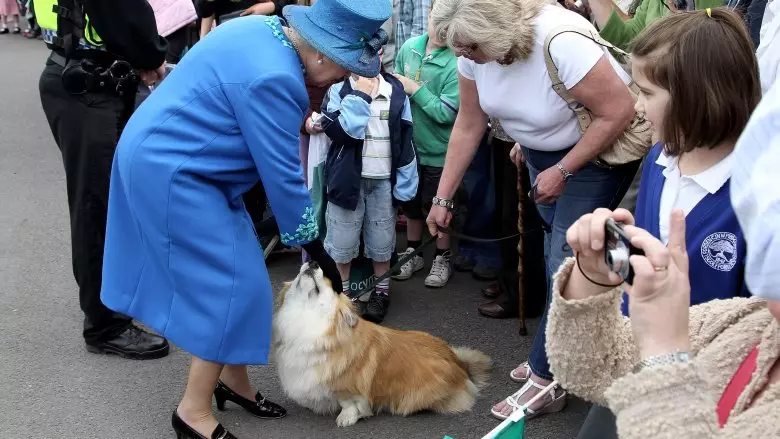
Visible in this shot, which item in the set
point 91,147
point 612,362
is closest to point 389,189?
point 91,147

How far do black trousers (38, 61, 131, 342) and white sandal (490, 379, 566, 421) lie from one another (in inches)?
75.5

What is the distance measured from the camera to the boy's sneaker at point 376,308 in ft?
13.5

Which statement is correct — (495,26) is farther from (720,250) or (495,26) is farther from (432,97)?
(432,97)

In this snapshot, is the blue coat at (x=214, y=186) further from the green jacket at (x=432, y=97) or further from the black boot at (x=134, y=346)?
the green jacket at (x=432, y=97)

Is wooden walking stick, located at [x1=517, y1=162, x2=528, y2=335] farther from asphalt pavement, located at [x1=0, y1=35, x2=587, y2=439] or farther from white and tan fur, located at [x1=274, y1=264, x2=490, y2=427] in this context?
white and tan fur, located at [x1=274, y1=264, x2=490, y2=427]

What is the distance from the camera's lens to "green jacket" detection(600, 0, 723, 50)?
3.38m

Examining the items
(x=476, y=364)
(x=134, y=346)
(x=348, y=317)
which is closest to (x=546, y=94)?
(x=348, y=317)

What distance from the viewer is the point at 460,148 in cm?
331

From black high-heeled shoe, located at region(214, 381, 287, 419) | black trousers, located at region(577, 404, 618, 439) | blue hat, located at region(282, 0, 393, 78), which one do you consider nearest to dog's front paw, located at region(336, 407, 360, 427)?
black high-heeled shoe, located at region(214, 381, 287, 419)

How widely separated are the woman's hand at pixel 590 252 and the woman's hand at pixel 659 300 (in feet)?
0.33

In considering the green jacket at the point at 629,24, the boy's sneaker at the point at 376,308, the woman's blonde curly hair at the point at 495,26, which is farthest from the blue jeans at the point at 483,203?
the woman's blonde curly hair at the point at 495,26

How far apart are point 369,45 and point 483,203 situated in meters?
2.03

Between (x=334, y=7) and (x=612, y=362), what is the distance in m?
1.47

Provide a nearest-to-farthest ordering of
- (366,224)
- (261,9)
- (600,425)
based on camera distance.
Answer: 1. (600,425)
2. (366,224)
3. (261,9)
